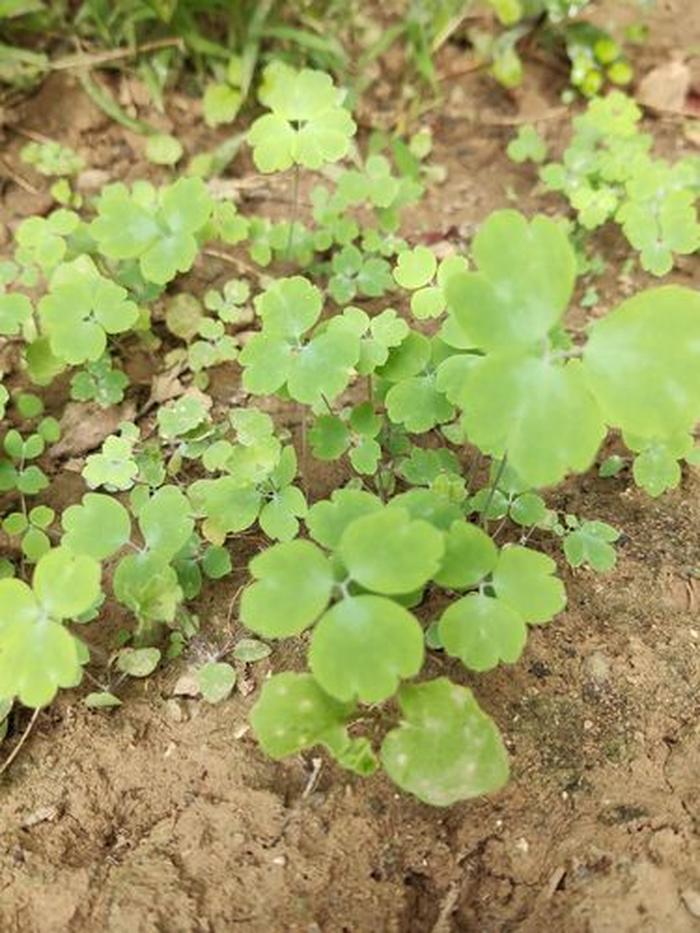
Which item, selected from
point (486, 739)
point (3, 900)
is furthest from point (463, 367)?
point (3, 900)

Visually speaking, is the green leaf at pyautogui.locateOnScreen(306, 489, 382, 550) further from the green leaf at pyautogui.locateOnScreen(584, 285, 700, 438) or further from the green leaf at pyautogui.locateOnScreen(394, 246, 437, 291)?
the green leaf at pyautogui.locateOnScreen(394, 246, 437, 291)

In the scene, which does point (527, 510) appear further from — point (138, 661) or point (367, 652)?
point (138, 661)

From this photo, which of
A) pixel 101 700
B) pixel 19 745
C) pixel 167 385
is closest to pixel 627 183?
pixel 167 385

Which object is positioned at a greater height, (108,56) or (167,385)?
(108,56)

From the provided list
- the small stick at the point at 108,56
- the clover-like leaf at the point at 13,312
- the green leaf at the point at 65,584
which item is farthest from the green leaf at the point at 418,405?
the small stick at the point at 108,56

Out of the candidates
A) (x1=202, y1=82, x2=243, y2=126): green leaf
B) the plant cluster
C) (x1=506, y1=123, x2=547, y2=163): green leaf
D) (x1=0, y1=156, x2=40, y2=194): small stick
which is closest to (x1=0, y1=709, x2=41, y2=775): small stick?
(x1=0, y1=156, x2=40, y2=194): small stick

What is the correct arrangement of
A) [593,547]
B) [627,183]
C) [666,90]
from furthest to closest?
[666,90] → [627,183] → [593,547]
